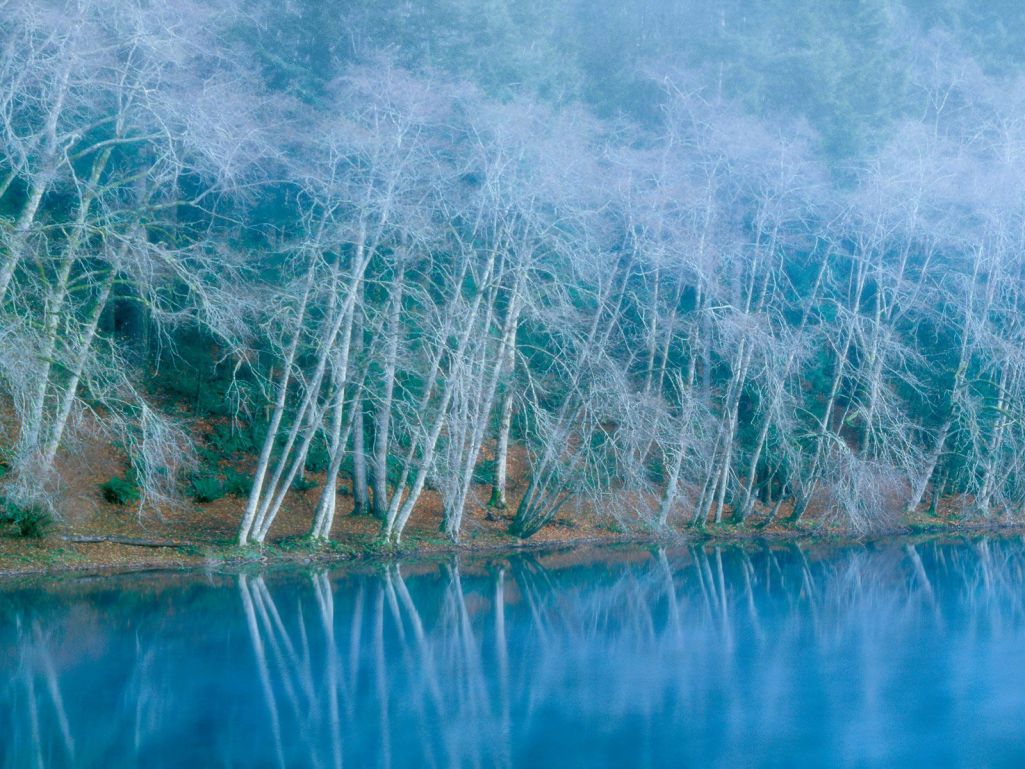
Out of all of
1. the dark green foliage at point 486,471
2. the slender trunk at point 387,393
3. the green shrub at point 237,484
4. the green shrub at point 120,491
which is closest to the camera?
the slender trunk at point 387,393

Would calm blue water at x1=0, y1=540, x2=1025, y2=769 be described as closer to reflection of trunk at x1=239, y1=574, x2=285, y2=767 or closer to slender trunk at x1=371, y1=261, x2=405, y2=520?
reflection of trunk at x1=239, y1=574, x2=285, y2=767

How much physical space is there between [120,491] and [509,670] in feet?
34.8

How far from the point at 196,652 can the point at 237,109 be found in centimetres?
1058

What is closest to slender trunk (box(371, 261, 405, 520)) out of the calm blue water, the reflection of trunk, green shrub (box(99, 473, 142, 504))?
the calm blue water

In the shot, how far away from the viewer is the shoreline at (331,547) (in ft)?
54.4

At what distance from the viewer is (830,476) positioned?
2369 centimetres

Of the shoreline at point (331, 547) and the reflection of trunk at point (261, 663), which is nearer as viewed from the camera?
the reflection of trunk at point (261, 663)

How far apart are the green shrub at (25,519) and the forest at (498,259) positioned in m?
0.09

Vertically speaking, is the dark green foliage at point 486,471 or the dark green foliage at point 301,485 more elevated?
the dark green foliage at point 301,485

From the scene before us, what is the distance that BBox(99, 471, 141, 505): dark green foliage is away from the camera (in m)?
19.2

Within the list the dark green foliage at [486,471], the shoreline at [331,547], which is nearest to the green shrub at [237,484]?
the shoreline at [331,547]

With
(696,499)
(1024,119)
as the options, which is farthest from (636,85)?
(696,499)

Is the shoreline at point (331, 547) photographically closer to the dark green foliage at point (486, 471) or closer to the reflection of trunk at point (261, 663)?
the reflection of trunk at point (261, 663)

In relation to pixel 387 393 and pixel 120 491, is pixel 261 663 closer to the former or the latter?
pixel 120 491
